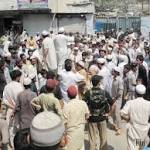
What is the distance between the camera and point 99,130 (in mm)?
8875

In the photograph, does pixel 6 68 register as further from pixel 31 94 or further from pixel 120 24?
pixel 120 24

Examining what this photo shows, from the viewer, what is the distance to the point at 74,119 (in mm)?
7668

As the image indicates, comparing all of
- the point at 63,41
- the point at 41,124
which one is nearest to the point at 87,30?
the point at 63,41

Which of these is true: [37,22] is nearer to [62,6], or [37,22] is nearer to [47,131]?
[62,6]

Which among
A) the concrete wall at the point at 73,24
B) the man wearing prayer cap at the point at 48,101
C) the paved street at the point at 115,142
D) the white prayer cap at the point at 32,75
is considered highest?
the man wearing prayer cap at the point at 48,101

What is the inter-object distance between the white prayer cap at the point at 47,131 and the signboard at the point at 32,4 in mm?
31027

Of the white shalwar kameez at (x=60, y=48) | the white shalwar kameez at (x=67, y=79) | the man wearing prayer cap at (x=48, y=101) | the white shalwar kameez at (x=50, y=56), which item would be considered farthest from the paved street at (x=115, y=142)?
the white shalwar kameez at (x=60, y=48)

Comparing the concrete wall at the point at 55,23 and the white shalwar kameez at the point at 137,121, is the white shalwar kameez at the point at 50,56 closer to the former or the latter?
the white shalwar kameez at the point at 137,121

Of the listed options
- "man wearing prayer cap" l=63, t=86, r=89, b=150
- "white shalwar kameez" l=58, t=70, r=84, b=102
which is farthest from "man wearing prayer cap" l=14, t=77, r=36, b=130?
"white shalwar kameez" l=58, t=70, r=84, b=102

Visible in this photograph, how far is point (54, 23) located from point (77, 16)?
179 cm

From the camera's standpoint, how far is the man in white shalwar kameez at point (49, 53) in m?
12.0

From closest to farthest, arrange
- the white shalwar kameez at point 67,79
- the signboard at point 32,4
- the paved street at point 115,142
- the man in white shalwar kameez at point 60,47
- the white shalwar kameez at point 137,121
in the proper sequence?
the white shalwar kameez at point 137,121 → the white shalwar kameez at point 67,79 → the paved street at point 115,142 → the man in white shalwar kameez at point 60,47 → the signboard at point 32,4

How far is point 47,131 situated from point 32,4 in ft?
103

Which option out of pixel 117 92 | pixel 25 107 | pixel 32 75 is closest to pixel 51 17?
pixel 32 75
